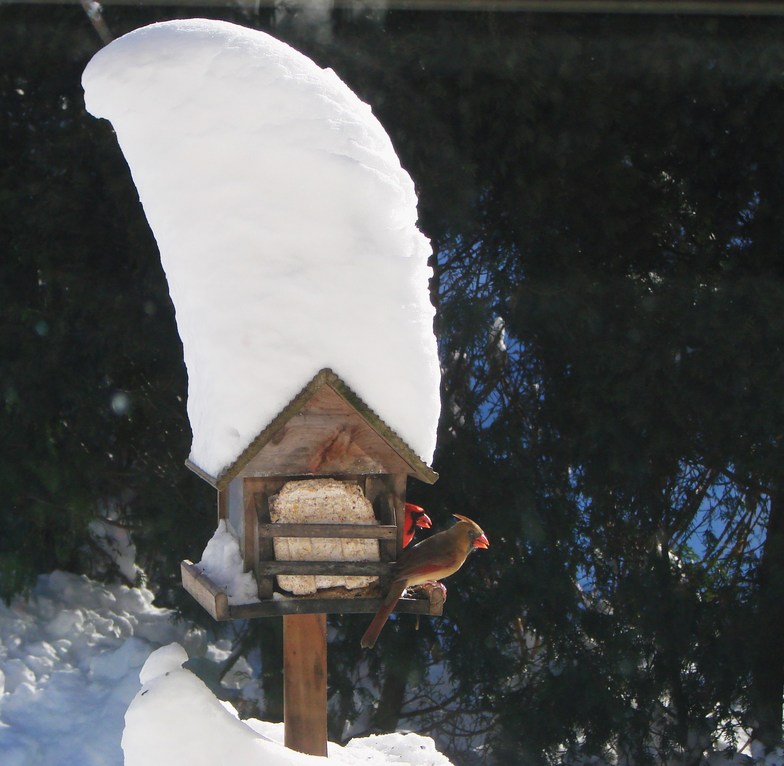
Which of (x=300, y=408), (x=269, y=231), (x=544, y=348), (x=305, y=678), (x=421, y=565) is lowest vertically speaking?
(x=544, y=348)

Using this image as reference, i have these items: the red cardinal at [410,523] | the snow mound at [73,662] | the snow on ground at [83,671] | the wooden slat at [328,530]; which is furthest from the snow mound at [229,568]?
the snow mound at [73,662]

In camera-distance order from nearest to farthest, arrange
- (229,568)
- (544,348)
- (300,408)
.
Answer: (300,408) → (229,568) → (544,348)

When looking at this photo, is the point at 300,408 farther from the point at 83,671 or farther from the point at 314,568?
the point at 83,671

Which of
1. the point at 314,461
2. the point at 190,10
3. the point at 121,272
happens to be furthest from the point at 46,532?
the point at 314,461

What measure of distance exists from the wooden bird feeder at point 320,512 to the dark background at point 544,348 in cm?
225

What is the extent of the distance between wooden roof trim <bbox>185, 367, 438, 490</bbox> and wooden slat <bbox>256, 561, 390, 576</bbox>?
20 cm

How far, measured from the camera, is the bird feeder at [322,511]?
191cm

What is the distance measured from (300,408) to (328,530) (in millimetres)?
274

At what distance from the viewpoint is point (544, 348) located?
4.38 meters

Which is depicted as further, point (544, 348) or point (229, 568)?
point (544, 348)

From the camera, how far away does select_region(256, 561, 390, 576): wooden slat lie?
190 centimetres

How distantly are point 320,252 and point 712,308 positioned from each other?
8.62ft

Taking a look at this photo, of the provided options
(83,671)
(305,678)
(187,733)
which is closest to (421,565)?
(305,678)

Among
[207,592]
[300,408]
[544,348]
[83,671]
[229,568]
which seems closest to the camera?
[300,408]
